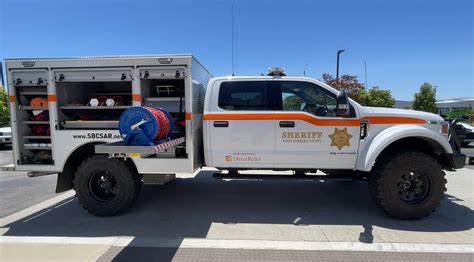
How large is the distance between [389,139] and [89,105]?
480 centimetres

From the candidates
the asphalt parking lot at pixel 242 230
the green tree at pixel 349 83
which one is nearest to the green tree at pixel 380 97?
the green tree at pixel 349 83

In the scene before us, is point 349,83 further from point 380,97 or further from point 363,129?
point 363,129

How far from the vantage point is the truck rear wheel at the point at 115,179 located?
14.7 feet

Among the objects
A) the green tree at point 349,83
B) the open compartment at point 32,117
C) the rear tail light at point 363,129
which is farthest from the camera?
the green tree at point 349,83

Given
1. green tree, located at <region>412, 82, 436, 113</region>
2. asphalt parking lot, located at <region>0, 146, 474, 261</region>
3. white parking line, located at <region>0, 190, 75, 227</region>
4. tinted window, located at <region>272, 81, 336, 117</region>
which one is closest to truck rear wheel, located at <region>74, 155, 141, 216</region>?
asphalt parking lot, located at <region>0, 146, 474, 261</region>

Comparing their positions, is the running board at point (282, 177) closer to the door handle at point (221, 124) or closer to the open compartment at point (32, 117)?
the door handle at point (221, 124)

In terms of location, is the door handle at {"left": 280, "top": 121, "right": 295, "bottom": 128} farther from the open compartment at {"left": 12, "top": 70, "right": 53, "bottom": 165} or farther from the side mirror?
the open compartment at {"left": 12, "top": 70, "right": 53, "bottom": 165}

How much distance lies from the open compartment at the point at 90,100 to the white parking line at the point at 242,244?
5.69 ft

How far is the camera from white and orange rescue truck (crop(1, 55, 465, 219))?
14.2ft

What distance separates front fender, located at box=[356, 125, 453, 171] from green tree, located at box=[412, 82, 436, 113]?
4407 centimetres

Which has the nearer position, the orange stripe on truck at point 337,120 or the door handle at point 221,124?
the orange stripe on truck at point 337,120

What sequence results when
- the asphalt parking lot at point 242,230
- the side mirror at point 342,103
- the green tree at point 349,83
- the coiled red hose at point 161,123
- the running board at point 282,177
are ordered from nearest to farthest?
the asphalt parking lot at point 242,230, the coiled red hose at point 161,123, the side mirror at point 342,103, the running board at point 282,177, the green tree at point 349,83

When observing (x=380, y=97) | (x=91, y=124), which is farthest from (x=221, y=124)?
(x=380, y=97)

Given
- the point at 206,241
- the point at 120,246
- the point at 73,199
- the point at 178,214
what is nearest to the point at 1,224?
the point at 73,199
